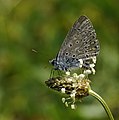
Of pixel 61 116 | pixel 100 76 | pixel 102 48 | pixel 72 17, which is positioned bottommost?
pixel 61 116

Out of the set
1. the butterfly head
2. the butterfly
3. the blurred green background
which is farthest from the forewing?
the blurred green background

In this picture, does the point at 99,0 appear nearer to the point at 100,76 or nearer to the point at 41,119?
the point at 100,76

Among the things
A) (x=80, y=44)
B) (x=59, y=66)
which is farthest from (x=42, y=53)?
(x=59, y=66)

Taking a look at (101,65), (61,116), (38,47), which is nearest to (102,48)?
(101,65)

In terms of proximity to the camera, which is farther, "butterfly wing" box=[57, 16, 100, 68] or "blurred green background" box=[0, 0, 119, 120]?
"blurred green background" box=[0, 0, 119, 120]

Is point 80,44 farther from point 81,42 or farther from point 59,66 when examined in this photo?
point 59,66

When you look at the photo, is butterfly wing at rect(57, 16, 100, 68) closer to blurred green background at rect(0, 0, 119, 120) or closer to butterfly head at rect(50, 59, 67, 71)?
butterfly head at rect(50, 59, 67, 71)
